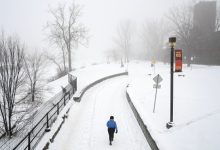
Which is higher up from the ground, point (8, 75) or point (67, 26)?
point (67, 26)

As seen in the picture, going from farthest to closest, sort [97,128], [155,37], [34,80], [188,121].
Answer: [155,37] < [34,80] < [97,128] < [188,121]

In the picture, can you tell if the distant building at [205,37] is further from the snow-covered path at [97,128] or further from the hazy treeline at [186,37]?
the snow-covered path at [97,128]

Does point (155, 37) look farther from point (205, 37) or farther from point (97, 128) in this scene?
point (97, 128)

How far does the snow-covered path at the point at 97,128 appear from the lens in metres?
11.6

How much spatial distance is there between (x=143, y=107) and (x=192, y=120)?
536cm

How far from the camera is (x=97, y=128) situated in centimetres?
1389

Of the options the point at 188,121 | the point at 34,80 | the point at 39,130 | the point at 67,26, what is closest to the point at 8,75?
the point at 39,130

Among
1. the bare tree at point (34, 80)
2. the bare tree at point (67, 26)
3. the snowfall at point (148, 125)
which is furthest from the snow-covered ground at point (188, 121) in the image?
the bare tree at point (67, 26)

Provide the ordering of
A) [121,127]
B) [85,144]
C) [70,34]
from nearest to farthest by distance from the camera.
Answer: [85,144] → [121,127] → [70,34]

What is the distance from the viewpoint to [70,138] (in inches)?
486

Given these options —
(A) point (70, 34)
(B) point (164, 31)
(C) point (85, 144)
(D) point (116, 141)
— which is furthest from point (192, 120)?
(B) point (164, 31)

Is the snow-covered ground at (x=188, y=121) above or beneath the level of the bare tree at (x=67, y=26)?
beneath

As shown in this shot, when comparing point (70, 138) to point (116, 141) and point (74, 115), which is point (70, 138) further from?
point (74, 115)

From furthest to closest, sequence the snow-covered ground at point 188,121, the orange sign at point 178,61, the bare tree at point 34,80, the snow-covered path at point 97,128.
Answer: the bare tree at point 34,80 < the orange sign at point 178,61 < the snow-covered path at point 97,128 < the snow-covered ground at point 188,121
